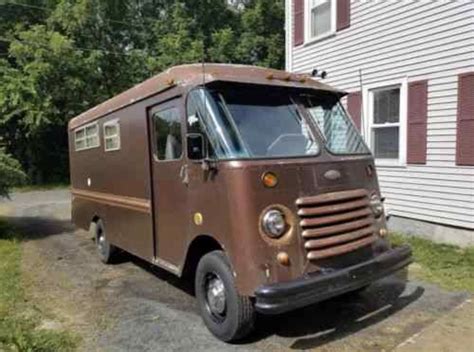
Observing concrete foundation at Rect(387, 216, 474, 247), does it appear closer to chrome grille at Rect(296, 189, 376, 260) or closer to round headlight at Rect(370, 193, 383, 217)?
round headlight at Rect(370, 193, 383, 217)

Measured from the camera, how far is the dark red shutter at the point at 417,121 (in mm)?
8312

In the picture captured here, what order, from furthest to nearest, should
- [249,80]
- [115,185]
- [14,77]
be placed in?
[14,77] → [115,185] → [249,80]

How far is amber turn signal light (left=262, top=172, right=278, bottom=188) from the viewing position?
4.18 m

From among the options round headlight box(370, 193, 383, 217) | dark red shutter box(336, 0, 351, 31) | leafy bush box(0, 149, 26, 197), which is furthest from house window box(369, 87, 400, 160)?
leafy bush box(0, 149, 26, 197)

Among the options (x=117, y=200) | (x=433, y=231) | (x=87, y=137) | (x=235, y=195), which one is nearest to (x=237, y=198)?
(x=235, y=195)

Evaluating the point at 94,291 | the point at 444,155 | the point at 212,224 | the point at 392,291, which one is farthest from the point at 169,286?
the point at 444,155

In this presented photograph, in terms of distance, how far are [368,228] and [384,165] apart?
15.6 ft

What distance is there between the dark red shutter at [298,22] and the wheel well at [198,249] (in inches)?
295

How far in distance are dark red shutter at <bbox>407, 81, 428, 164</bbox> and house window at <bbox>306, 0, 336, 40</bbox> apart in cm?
272

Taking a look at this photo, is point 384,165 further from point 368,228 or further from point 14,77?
point 14,77

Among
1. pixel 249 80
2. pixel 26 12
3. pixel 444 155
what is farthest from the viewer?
pixel 26 12

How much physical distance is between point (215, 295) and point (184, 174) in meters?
1.24

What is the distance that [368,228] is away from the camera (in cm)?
473

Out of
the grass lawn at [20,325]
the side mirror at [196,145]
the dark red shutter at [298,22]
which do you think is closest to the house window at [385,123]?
the dark red shutter at [298,22]
